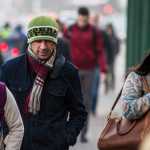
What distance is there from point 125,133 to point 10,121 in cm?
75

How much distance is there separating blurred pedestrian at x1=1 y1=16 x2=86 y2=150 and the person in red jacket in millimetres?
5940

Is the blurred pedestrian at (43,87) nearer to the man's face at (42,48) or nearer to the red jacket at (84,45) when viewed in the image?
the man's face at (42,48)

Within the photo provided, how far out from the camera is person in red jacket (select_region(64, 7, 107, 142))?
40.2ft

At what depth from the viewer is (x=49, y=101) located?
616 centimetres

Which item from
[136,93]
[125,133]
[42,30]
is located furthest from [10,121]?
[42,30]

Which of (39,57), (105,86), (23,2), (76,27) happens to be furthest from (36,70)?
(23,2)

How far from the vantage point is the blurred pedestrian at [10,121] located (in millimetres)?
5279

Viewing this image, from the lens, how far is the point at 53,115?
244 inches

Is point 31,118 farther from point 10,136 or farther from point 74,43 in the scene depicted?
point 74,43

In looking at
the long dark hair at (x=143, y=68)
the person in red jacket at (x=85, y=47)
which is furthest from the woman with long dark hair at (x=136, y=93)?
the person in red jacket at (x=85, y=47)

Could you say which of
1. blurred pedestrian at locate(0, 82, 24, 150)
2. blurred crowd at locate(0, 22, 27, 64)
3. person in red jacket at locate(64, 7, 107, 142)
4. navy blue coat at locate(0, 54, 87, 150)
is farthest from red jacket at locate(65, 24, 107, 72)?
blurred crowd at locate(0, 22, 27, 64)

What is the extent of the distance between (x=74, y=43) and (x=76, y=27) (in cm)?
21

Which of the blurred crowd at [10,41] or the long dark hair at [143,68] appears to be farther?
the blurred crowd at [10,41]

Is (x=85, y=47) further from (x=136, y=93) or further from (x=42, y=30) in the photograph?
(x=136, y=93)
